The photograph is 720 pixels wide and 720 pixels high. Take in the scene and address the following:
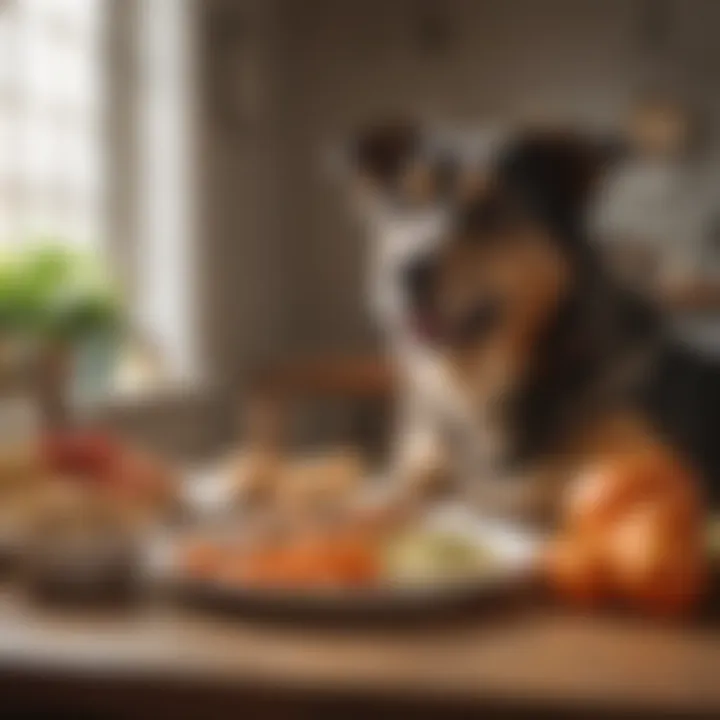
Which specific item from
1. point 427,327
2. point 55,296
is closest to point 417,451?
point 427,327

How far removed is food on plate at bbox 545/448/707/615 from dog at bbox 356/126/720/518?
27 centimetres

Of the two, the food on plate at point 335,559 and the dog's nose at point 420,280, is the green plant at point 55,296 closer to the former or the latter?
the dog's nose at point 420,280

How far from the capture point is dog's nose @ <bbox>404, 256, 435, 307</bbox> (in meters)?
0.97

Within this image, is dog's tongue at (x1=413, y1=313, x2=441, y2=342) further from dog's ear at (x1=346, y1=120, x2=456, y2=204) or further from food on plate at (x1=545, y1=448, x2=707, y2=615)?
food on plate at (x1=545, y1=448, x2=707, y2=615)

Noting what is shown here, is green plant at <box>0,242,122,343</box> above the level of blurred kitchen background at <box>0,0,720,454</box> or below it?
below

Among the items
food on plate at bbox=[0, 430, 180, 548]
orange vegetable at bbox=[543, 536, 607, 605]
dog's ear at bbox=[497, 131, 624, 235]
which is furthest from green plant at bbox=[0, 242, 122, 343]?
orange vegetable at bbox=[543, 536, 607, 605]

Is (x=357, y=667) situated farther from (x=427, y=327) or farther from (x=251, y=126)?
(x=251, y=126)

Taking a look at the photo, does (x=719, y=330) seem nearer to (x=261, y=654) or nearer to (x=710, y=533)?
(x=710, y=533)

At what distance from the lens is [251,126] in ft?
3.77

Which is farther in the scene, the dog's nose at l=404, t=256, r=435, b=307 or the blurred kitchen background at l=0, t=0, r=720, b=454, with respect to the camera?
the blurred kitchen background at l=0, t=0, r=720, b=454

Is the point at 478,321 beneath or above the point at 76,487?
above

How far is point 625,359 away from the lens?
893mm

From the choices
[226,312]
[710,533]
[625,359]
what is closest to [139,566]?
[710,533]

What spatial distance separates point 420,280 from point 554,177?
5.0 inches
